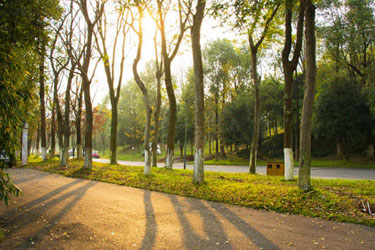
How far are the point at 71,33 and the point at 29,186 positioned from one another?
1342cm

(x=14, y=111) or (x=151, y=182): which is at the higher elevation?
(x=14, y=111)

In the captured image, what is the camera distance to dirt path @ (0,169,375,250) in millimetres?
4902

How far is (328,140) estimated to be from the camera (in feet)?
115

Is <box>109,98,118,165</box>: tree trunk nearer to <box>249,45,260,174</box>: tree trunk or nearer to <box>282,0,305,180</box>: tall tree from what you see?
<box>249,45,260,174</box>: tree trunk

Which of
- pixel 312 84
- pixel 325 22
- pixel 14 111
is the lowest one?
pixel 14 111

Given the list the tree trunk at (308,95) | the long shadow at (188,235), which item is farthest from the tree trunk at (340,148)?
the long shadow at (188,235)

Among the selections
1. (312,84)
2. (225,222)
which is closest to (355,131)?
(312,84)

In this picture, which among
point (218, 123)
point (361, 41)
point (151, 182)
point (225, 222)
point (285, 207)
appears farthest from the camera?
point (218, 123)

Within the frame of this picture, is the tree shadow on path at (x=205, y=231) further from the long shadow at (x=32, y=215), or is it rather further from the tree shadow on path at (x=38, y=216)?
the long shadow at (x=32, y=215)

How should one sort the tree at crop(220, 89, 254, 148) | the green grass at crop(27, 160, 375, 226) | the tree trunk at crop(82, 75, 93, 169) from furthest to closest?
the tree at crop(220, 89, 254, 148) → the tree trunk at crop(82, 75, 93, 169) → the green grass at crop(27, 160, 375, 226)

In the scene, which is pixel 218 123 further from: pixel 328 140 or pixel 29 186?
pixel 29 186

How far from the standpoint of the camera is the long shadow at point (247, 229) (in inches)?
191

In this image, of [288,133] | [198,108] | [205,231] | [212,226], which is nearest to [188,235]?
[205,231]

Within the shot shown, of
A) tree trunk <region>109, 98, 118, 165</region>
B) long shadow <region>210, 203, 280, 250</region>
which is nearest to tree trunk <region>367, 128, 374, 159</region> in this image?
tree trunk <region>109, 98, 118, 165</region>
